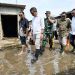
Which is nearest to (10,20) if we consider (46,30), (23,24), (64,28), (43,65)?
(46,30)

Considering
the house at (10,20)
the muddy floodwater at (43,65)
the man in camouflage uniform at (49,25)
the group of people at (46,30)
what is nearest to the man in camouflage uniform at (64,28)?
the group of people at (46,30)

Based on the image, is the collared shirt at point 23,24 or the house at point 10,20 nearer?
the collared shirt at point 23,24

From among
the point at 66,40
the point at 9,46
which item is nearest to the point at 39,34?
the point at 66,40

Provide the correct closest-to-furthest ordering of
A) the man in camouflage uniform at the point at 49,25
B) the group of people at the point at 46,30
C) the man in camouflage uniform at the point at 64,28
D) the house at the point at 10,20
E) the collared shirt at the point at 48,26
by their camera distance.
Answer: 1. the group of people at the point at 46,30
2. the man in camouflage uniform at the point at 64,28
3. the man in camouflage uniform at the point at 49,25
4. the collared shirt at the point at 48,26
5. the house at the point at 10,20

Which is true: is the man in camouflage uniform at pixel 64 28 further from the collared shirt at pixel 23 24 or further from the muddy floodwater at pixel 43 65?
the collared shirt at pixel 23 24

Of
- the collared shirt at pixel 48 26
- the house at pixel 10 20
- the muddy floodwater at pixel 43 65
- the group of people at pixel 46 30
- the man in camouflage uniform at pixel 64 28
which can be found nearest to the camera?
the muddy floodwater at pixel 43 65

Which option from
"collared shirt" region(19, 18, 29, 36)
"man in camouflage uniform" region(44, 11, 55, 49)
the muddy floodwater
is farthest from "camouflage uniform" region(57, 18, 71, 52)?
"collared shirt" region(19, 18, 29, 36)

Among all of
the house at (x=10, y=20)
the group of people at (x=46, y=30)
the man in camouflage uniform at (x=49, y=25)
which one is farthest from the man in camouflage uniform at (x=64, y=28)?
the house at (x=10, y=20)

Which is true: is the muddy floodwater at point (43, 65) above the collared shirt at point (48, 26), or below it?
below

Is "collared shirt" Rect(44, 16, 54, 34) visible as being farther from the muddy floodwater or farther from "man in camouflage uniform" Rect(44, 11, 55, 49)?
the muddy floodwater

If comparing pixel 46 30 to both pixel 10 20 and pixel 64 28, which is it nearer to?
pixel 64 28

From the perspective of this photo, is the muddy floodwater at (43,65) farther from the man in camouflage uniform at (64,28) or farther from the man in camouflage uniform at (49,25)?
the man in camouflage uniform at (49,25)

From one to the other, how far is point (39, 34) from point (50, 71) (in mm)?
1726

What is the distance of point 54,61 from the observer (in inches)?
404
